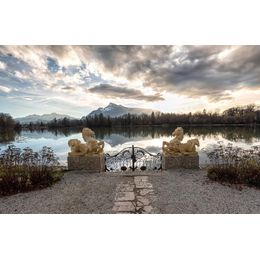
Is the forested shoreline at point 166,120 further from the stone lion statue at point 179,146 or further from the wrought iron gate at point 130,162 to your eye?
the stone lion statue at point 179,146

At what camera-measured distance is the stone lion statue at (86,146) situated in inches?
228

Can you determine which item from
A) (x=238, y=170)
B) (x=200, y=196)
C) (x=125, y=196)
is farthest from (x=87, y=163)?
(x=238, y=170)

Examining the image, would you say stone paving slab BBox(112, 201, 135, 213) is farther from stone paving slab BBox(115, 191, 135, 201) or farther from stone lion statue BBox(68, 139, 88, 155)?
stone lion statue BBox(68, 139, 88, 155)

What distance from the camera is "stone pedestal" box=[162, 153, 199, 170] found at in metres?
5.82

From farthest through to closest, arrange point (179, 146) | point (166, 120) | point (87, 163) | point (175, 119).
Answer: point (166, 120), point (175, 119), point (179, 146), point (87, 163)

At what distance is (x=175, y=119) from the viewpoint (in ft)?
144

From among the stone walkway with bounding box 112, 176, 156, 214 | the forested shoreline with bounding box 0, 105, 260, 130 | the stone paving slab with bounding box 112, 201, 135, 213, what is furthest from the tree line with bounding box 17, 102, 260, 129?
the stone paving slab with bounding box 112, 201, 135, 213

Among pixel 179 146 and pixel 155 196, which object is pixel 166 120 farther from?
pixel 155 196

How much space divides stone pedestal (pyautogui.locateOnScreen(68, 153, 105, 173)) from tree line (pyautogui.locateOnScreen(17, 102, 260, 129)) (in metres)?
34.8

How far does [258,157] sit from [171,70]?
18.6 feet

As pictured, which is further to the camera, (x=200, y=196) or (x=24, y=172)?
(x=24, y=172)

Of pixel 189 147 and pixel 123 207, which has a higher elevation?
pixel 189 147

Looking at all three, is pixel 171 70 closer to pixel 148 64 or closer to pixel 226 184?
pixel 148 64

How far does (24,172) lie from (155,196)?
2.97 m
